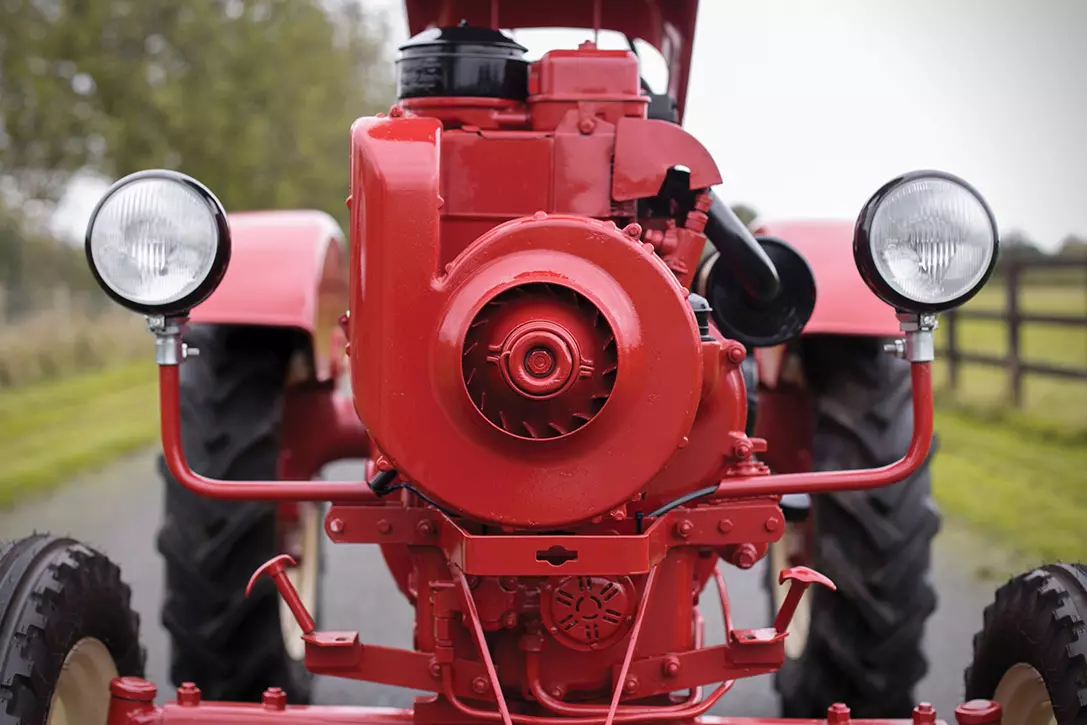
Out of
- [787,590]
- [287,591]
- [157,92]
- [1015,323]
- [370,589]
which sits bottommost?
[370,589]

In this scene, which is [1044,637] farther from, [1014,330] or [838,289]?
[1014,330]

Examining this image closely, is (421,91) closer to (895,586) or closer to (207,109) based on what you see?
(895,586)

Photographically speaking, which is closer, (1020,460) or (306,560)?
(306,560)

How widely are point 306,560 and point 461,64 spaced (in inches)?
96.6

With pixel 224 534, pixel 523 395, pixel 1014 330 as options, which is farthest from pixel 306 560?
pixel 1014 330

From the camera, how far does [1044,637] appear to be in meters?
2.73

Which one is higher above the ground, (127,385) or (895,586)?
(895,586)

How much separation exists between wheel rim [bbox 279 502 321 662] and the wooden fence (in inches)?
270

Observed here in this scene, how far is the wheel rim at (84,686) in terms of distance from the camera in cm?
285

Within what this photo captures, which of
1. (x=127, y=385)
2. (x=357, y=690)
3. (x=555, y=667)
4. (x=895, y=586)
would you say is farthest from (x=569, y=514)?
(x=127, y=385)

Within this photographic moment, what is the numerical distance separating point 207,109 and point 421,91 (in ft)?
58.2

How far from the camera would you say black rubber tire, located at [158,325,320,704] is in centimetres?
396

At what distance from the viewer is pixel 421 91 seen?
3080 millimetres

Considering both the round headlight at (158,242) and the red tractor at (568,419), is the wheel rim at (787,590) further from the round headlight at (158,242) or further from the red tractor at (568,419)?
the round headlight at (158,242)
